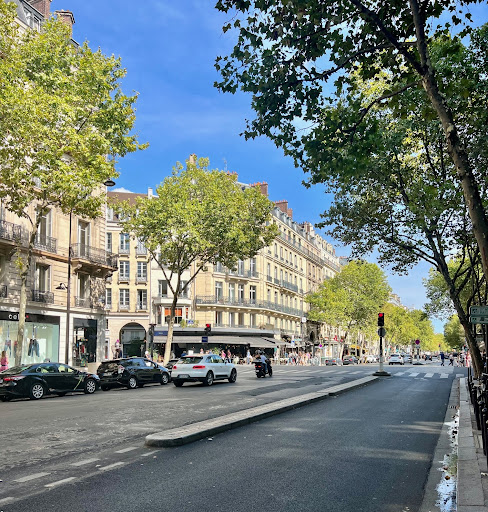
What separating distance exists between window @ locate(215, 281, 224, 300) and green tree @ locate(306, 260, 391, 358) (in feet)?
65.0

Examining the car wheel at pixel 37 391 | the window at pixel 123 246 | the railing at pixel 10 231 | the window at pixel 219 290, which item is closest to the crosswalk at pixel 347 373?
the car wheel at pixel 37 391

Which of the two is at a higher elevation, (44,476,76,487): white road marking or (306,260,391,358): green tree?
(306,260,391,358): green tree

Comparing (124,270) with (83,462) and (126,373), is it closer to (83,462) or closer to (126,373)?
(126,373)

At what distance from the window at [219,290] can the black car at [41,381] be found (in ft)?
127

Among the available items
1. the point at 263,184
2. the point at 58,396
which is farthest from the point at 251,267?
the point at 58,396

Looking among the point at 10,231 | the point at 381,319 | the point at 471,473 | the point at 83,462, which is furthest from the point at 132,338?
the point at 471,473

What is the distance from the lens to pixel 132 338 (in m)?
59.8

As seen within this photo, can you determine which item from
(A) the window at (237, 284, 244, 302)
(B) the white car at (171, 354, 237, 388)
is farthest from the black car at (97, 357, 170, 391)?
(A) the window at (237, 284, 244, 302)

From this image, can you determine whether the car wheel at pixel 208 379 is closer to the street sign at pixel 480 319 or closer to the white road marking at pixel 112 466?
the street sign at pixel 480 319

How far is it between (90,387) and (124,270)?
3748cm

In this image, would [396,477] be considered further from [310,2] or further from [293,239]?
[293,239]

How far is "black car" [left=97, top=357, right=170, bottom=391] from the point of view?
24.3m

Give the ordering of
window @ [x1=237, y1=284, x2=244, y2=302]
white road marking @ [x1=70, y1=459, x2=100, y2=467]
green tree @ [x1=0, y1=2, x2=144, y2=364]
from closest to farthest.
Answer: white road marking @ [x1=70, y1=459, x2=100, y2=467] < green tree @ [x1=0, y1=2, x2=144, y2=364] < window @ [x1=237, y1=284, x2=244, y2=302]

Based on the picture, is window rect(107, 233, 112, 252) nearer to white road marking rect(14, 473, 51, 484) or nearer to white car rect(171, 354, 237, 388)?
white car rect(171, 354, 237, 388)
